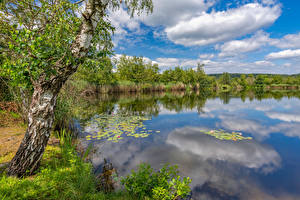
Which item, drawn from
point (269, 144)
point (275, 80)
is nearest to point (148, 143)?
point (269, 144)

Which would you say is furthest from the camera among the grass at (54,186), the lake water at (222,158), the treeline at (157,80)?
the treeline at (157,80)

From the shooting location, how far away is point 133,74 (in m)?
44.4

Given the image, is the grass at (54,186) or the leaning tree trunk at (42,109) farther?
the leaning tree trunk at (42,109)

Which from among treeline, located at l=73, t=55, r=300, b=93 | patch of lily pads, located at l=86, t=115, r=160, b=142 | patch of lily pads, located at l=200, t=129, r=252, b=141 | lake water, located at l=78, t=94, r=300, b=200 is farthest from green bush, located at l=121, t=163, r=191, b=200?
treeline, located at l=73, t=55, r=300, b=93

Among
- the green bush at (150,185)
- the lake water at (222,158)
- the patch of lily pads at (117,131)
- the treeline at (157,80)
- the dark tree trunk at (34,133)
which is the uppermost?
the treeline at (157,80)

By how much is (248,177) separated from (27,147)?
Result: 625cm

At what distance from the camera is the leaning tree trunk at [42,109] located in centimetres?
317

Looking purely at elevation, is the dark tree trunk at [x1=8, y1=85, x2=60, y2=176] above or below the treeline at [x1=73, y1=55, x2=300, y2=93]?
below

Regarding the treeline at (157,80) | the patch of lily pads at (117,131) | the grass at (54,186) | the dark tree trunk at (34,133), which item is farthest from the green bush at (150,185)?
the treeline at (157,80)

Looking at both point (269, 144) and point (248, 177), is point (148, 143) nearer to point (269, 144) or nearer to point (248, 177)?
point (248, 177)

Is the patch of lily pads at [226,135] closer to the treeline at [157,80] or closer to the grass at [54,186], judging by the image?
the grass at [54,186]

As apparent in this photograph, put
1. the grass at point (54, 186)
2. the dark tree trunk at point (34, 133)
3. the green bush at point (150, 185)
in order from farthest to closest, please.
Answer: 1. the dark tree trunk at point (34, 133)
2. the green bush at point (150, 185)
3. the grass at point (54, 186)

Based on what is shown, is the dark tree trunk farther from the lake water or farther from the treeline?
the treeline

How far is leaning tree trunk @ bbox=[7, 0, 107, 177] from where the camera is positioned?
3.17 meters
